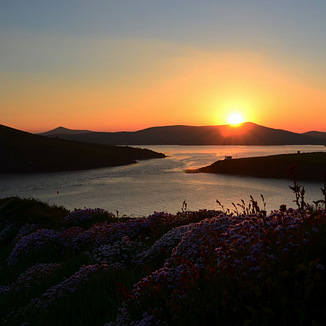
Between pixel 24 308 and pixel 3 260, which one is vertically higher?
pixel 24 308

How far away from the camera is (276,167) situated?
72.9 meters

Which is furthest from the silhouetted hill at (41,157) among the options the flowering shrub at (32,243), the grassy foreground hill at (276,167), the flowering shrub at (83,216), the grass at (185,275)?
the grass at (185,275)

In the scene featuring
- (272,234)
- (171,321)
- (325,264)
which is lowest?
(171,321)

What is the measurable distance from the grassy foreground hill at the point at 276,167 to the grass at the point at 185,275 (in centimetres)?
5548

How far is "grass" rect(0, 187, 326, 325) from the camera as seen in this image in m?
4.15

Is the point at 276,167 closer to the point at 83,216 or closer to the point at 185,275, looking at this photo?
the point at 83,216

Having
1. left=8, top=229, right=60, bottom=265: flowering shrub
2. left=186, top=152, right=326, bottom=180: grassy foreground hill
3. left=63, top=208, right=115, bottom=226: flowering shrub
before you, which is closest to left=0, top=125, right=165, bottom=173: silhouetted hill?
left=186, top=152, right=326, bottom=180: grassy foreground hill

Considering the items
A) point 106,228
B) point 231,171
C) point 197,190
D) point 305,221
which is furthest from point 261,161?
point 305,221

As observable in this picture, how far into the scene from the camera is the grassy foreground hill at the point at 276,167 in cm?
6475

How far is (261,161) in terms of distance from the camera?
260 ft

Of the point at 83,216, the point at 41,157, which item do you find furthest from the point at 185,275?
the point at 41,157

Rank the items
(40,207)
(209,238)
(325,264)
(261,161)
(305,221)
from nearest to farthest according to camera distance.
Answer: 1. (325,264)
2. (305,221)
3. (209,238)
4. (40,207)
5. (261,161)

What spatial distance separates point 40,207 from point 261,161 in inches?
2638

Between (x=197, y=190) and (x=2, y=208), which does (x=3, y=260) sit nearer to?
(x=2, y=208)
